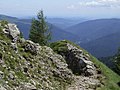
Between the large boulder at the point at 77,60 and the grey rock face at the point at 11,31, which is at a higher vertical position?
the grey rock face at the point at 11,31

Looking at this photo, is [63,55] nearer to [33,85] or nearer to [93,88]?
[93,88]

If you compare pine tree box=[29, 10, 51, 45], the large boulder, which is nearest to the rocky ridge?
the large boulder

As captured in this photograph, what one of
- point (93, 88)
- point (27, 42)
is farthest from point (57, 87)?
point (27, 42)

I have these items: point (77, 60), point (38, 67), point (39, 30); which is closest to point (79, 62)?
point (77, 60)

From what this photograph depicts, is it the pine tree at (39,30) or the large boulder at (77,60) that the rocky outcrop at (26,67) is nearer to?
the large boulder at (77,60)

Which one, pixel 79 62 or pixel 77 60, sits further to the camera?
pixel 77 60

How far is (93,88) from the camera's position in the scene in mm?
34719

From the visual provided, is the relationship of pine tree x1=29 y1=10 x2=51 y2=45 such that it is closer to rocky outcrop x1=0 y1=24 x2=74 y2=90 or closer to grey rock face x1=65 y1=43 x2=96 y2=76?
grey rock face x1=65 y1=43 x2=96 y2=76

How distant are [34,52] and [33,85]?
9.33 m

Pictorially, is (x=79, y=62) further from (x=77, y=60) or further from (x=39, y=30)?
(x=39, y=30)

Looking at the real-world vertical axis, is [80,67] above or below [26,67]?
below

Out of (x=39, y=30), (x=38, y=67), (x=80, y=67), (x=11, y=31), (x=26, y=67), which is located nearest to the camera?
(x=26, y=67)

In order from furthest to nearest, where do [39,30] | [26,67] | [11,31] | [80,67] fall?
[39,30] → [80,67] → [11,31] → [26,67]

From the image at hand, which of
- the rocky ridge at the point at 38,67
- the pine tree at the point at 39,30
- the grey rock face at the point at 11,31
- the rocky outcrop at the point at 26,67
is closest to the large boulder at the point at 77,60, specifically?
the rocky ridge at the point at 38,67
